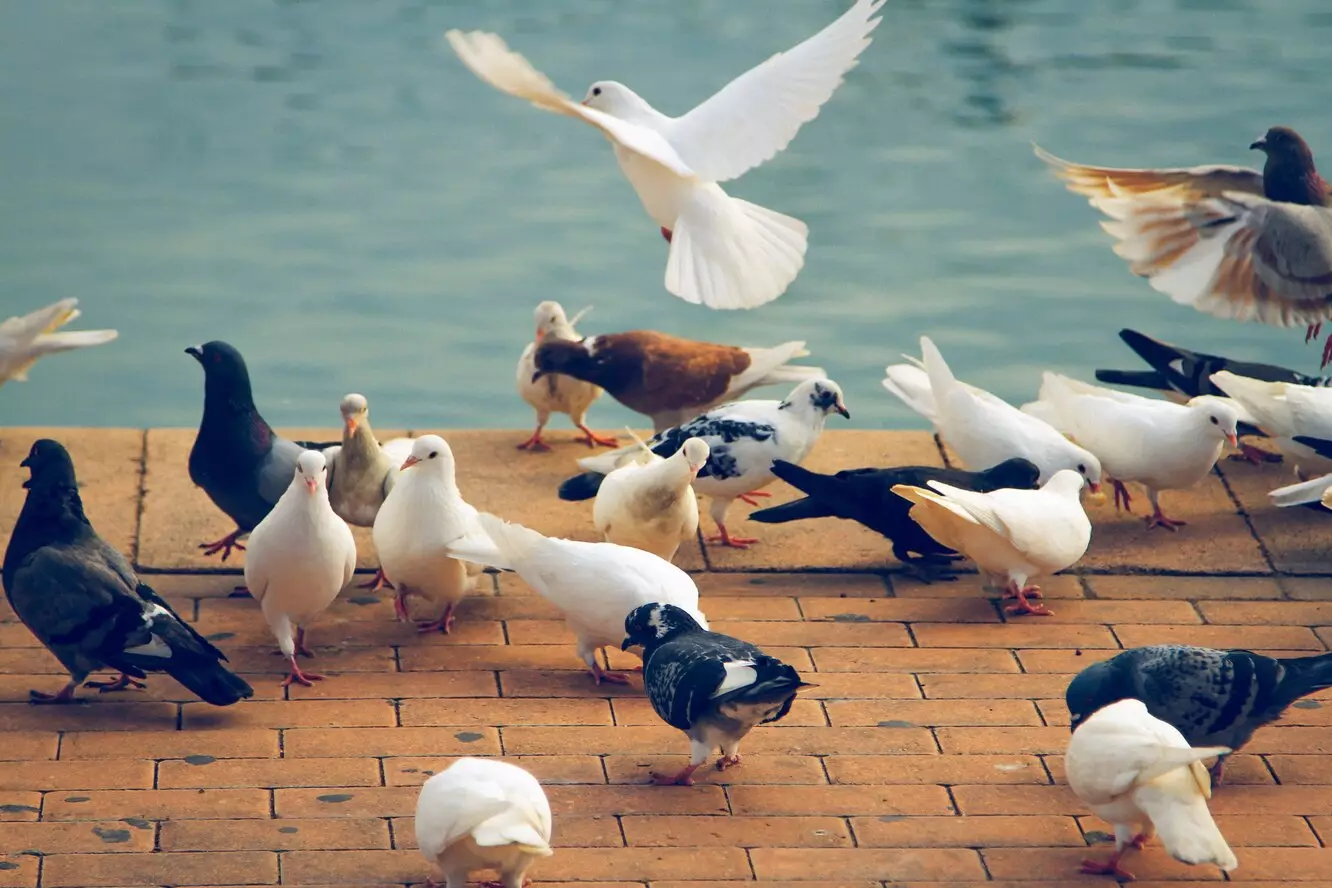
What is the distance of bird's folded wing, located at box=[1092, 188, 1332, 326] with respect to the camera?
6090 millimetres

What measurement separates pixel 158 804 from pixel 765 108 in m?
2.99

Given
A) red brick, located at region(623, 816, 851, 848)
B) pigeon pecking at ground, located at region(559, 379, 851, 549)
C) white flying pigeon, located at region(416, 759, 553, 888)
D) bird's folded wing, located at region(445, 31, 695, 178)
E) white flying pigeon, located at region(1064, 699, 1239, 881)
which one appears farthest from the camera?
pigeon pecking at ground, located at region(559, 379, 851, 549)

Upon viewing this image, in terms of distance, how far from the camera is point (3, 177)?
39.0ft

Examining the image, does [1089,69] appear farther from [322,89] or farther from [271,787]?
[271,787]

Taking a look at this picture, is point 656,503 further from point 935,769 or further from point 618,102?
point 618,102

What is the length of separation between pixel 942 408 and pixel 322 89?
26.9 ft

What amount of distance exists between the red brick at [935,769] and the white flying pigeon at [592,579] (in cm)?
49

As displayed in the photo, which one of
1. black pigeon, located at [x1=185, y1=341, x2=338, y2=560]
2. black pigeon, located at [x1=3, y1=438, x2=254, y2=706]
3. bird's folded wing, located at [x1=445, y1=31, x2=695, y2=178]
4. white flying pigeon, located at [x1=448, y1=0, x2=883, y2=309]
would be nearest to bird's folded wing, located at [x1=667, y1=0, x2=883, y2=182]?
white flying pigeon, located at [x1=448, y1=0, x2=883, y2=309]

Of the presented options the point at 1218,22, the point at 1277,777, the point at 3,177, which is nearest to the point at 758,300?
the point at 1277,777

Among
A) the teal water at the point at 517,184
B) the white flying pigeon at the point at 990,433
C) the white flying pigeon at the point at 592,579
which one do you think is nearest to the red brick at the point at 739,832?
the white flying pigeon at the point at 592,579

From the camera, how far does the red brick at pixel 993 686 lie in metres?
4.70

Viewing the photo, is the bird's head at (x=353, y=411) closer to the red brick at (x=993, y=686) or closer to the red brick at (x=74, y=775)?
the red brick at (x=74, y=775)

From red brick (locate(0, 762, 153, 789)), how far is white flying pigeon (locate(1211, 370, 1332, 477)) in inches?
134

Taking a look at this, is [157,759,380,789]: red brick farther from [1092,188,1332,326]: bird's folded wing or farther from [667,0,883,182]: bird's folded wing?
[1092,188,1332,326]: bird's folded wing
